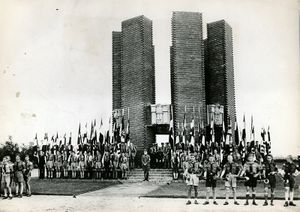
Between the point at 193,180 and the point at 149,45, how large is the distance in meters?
16.7

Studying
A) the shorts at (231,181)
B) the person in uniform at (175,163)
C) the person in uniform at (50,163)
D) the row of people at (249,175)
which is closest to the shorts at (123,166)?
the person in uniform at (175,163)

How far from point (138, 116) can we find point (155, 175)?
274 inches

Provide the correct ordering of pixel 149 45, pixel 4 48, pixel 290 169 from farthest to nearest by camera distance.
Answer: pixel 149 45 < pixel 4 48 < pixel 290 169

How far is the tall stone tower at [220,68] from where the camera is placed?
105 ft

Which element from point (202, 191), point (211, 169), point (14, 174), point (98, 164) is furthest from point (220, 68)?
point (14, 174)

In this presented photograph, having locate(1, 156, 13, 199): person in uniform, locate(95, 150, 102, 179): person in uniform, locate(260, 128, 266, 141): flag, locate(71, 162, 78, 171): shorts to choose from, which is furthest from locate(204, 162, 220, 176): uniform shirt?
locate(71, 162, 78, 171): shorts

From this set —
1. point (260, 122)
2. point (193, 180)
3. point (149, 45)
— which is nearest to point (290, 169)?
point (193, 180)

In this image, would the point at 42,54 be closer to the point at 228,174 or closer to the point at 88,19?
the point at 88,19

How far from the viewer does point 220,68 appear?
32250 millimetres

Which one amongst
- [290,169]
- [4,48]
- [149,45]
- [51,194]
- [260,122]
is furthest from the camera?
[149,45]

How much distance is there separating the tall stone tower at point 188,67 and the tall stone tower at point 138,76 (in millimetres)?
1760

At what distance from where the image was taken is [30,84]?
1772cm

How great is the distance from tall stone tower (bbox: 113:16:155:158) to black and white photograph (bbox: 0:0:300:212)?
2.9 inches

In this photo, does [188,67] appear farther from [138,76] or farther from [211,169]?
[211,169]
